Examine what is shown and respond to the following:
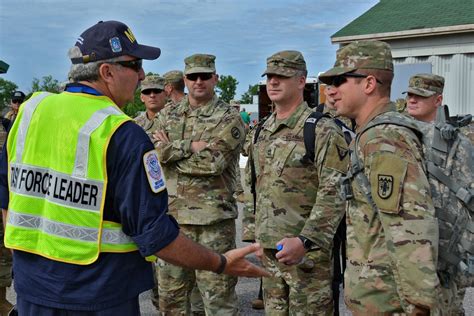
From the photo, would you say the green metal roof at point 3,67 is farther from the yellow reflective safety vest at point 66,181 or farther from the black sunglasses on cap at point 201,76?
the yellow reflective safety vest at point 66,181

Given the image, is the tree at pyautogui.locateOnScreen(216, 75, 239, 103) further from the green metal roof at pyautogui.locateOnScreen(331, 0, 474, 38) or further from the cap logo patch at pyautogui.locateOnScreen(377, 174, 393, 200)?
the cap logo patch at pyautogui.locateOnScreen(377, 174, 393, 200)

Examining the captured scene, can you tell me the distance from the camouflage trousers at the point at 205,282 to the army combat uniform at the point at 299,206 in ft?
1.65

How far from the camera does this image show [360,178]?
8.59 ft

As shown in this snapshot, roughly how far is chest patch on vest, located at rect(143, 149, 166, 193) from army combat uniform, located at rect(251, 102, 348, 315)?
1.56 m

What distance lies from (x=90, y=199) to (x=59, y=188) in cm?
14

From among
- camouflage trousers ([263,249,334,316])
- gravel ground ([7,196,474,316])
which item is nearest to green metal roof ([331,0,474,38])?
gravel ground ([7,196,474,316])

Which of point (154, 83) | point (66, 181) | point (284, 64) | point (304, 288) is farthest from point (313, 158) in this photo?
point (154, 83)

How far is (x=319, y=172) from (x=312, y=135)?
0.79 feet

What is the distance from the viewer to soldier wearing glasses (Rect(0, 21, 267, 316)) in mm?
2211

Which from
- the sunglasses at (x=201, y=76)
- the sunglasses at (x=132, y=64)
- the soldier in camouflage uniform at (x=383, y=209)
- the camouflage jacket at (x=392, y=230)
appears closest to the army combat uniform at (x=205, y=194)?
the sunglasses at (x=201, y=76)

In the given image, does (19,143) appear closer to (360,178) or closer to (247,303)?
(360,178)

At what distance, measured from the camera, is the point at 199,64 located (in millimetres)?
4645

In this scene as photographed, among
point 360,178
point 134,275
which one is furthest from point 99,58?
point 360,178

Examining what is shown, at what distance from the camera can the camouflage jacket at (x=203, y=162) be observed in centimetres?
436
